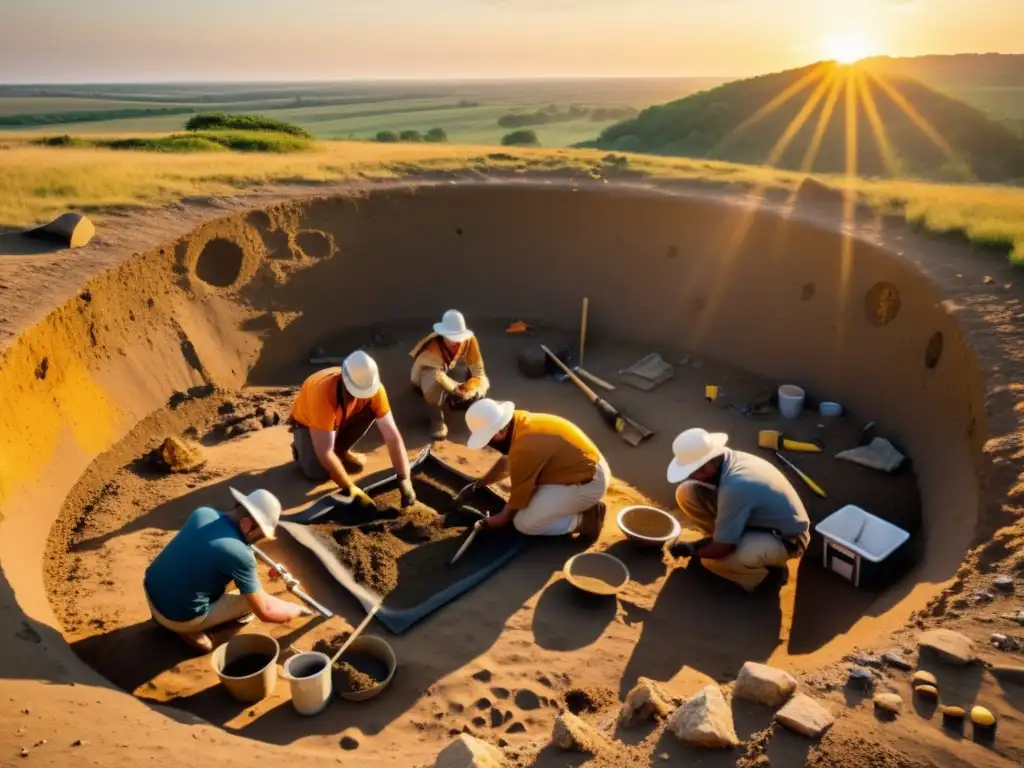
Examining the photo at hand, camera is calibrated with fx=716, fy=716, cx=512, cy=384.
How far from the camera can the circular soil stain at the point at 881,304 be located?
805cm

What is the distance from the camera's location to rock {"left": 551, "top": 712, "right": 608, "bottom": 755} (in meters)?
3.24

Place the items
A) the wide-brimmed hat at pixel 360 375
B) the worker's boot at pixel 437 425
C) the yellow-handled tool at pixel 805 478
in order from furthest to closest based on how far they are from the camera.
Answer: the worker's boot at pixel 437 425, the yellow-handled tool at pixel 805 478, the wide-brimmed hat at pixel 360 375

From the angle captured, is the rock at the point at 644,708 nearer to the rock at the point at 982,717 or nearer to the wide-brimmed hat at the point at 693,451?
the rock at the point at 982,717

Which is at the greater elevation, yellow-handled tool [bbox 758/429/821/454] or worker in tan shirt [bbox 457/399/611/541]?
worker in tan shirt [bbox 457/399/611/541]

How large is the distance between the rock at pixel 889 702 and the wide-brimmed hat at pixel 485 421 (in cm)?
294

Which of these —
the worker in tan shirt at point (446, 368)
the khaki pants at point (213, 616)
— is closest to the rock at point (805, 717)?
the khaki pants at point (213, 616)

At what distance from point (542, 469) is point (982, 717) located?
3108mm

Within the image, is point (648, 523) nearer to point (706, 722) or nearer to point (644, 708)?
point (644, 708)

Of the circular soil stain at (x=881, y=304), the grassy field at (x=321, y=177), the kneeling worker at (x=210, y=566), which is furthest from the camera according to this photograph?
the grassy field at (x=321, y=177)

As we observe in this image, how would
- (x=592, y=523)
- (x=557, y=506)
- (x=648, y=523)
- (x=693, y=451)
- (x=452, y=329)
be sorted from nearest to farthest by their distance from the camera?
(x=693, y=451) < (x=557, y=506) < (x=592, y=523) < (x=648, y=523) < (x=452, y=329)

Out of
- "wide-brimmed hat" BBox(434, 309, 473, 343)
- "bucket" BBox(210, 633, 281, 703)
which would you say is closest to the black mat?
"bucket" BBox(210, 633, 281, 703)

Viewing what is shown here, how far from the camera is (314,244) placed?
10.4 meters

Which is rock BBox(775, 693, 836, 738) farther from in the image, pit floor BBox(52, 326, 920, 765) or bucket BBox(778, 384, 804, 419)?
bucket BBox(778, 384, 804, 419)

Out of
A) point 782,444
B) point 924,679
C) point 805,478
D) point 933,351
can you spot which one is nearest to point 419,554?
point 924,679
